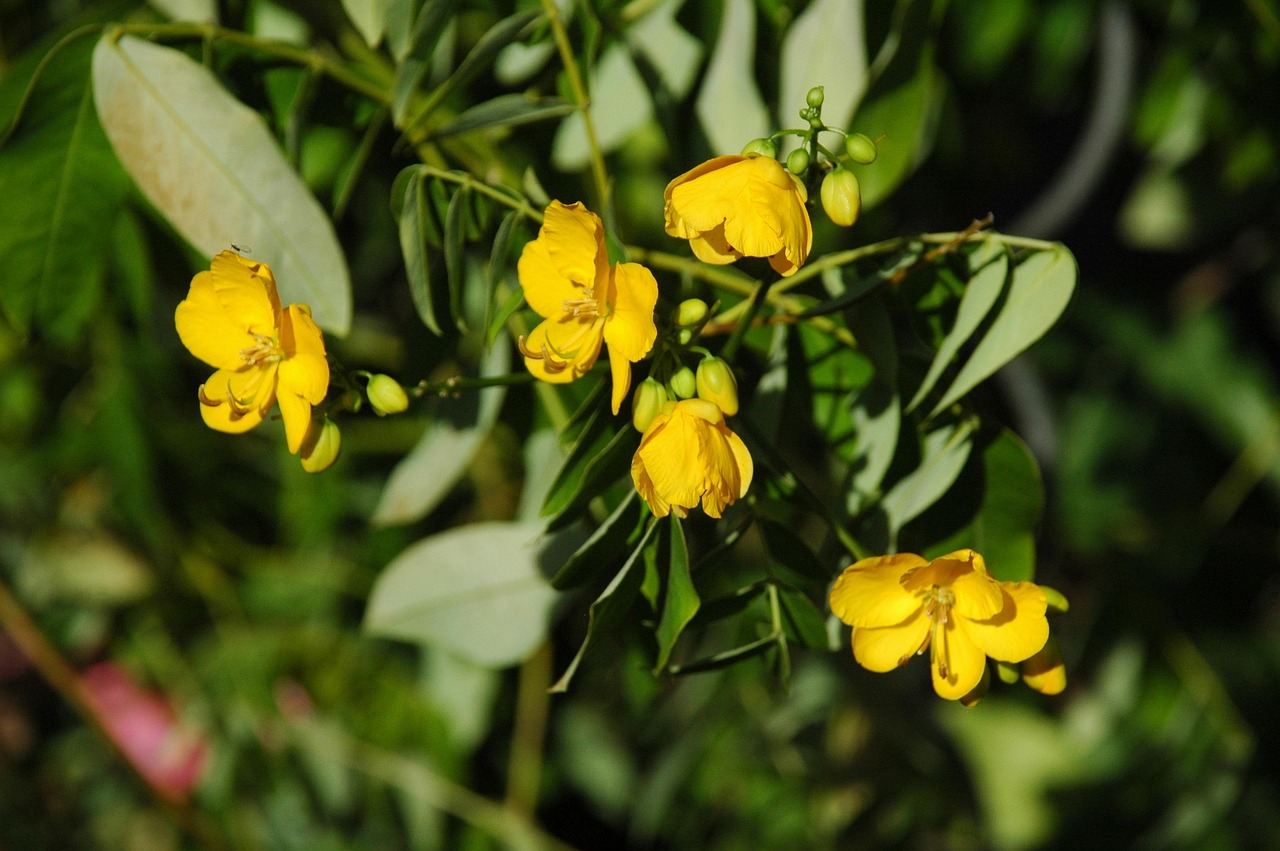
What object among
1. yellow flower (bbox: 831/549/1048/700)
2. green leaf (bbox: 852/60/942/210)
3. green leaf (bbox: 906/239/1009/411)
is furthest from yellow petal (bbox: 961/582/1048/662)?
green leaf (bbox: 852/60/942/210)

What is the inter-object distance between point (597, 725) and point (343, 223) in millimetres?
690

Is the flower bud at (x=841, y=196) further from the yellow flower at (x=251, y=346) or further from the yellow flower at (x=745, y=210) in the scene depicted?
the yellow flower at (x=251, y=346)

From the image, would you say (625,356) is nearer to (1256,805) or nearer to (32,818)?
(1256,805)

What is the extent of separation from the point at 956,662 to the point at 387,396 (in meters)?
0.28

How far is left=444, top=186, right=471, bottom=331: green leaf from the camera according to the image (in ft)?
1.78

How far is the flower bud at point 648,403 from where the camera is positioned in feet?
1.45

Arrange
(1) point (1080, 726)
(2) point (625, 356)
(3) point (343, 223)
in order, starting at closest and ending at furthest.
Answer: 1. (2) point (625, 356)
2. (3) point (343, 223)
3. (1) point (1080, 726)

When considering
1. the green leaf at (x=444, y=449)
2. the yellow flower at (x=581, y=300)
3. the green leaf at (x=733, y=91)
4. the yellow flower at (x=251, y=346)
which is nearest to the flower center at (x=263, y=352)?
the yellow flower at (x=251, y=346)

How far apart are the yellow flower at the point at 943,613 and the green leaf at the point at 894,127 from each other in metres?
0.30

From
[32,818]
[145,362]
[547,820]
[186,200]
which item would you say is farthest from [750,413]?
[32,818]

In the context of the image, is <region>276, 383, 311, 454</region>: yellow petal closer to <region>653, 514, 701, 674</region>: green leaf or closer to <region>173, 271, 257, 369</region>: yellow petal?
<region>173, 271, 257, 369</region>: yellow petal

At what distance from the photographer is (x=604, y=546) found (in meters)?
0.50

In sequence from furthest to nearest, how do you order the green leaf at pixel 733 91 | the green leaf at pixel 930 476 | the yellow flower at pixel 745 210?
the green leaf at pixel 733 91, the green leaf at pixel 930 476, the yellow flower at pixel 745 210

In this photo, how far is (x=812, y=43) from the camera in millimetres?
671
